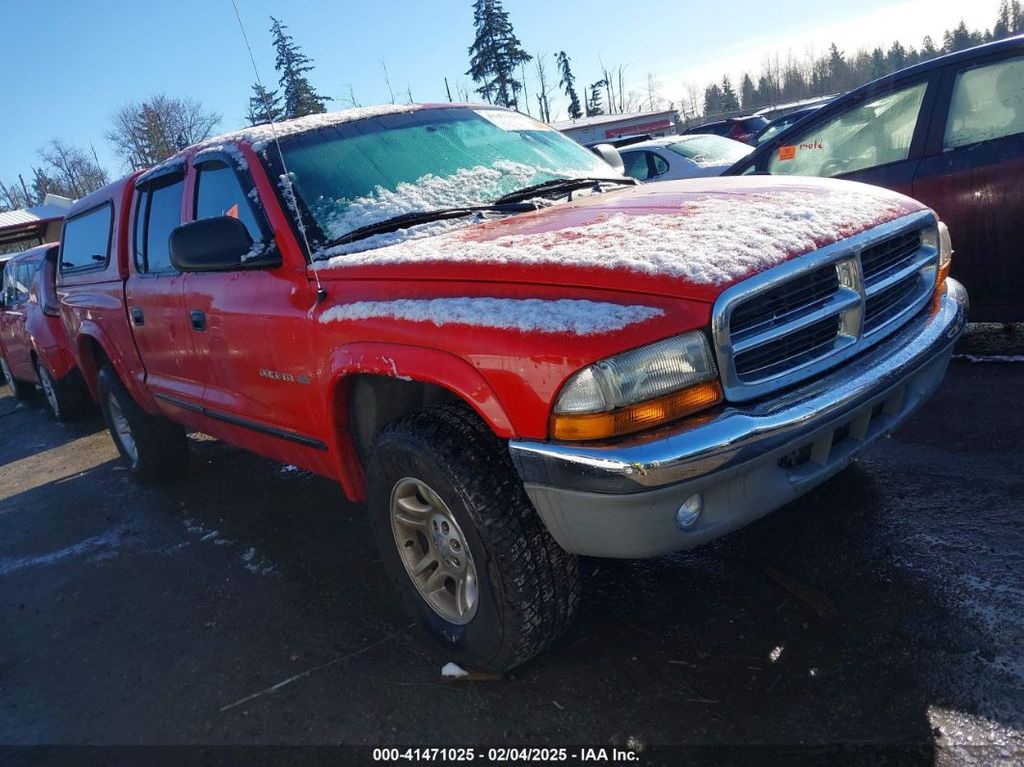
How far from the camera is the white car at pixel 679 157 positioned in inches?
396

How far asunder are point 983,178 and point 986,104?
465 millimetres

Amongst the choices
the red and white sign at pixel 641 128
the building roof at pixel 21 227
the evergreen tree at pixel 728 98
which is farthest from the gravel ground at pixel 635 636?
the evergreen tree at pixel 728 98

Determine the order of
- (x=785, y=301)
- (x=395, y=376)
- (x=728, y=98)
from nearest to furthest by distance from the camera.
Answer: (x=785, y=301) < (x=395, y=376) < (x=728, y=98)

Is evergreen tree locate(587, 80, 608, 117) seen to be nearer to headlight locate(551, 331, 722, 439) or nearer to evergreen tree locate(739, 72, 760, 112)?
evergreen tree locate(739, 72, 760, 112)

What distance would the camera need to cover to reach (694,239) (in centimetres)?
218

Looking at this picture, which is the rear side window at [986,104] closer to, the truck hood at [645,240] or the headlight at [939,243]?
the headlight at [939,243]

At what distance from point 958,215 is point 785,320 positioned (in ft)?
9.42

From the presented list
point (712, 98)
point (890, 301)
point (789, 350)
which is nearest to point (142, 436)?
point (789, 350)

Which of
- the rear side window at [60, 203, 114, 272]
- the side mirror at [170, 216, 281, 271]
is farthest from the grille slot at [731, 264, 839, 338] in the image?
the rear side window at [60, 203, 114, 272]

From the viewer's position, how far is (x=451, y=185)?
321 cm

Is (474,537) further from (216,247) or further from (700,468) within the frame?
(216,247)

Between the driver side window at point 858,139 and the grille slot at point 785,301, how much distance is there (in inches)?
113

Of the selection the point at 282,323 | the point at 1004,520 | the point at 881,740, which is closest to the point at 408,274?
the point at 282,323

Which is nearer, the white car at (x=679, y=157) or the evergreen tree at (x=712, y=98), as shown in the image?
the white car at (x=679, y=157)
